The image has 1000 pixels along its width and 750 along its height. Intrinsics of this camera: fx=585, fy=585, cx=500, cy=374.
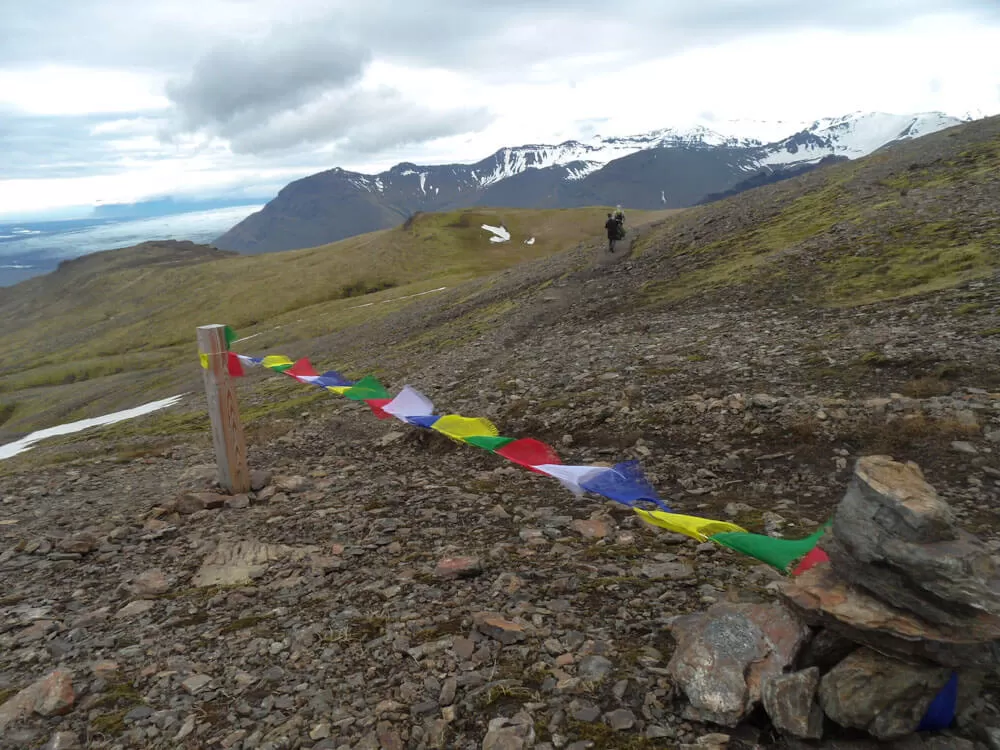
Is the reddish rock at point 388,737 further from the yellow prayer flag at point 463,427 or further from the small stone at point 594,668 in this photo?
the yellow prayer flag at point 463,427

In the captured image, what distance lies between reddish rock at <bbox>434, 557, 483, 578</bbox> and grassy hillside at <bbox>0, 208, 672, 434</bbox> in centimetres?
5535

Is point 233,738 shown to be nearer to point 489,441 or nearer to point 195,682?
point 195,682

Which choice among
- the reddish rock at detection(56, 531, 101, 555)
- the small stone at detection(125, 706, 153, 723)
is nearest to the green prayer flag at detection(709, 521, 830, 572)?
the small stone at detection(125, 706, 153, 723)

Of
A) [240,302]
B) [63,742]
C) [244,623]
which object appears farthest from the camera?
[240,302]

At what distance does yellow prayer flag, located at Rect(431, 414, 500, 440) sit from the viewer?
8.10 metres

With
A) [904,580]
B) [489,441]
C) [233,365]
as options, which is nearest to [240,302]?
[233,365]

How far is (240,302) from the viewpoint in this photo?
132750 mm

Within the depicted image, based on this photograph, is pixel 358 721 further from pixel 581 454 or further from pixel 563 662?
pixel 581 454

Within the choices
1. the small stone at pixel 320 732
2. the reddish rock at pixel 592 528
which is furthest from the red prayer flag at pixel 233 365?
the small stone at pixel 320 732

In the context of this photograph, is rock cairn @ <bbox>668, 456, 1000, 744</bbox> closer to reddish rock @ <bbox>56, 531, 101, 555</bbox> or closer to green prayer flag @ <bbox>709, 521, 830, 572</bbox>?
green prayer flag @ <bbox>709, 521, 830, 572</bbox>

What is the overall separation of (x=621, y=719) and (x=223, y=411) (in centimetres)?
875

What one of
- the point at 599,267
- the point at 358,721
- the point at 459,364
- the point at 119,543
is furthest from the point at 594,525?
the point at 599,267

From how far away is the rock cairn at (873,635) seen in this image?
12.8 ft

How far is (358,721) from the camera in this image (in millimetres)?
5086
